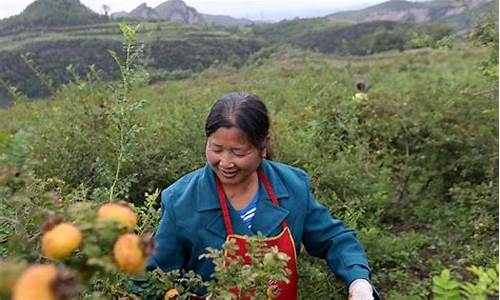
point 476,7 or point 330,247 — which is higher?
point 476,7

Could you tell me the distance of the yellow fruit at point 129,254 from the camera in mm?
832

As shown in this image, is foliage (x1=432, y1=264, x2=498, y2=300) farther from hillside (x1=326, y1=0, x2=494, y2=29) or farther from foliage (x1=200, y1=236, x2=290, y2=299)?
hillside (x1=326, y1=0, x2=494, y2=29)

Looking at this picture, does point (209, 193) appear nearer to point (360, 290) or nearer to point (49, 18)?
point (360, 290)

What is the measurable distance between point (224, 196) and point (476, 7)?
3.28 m

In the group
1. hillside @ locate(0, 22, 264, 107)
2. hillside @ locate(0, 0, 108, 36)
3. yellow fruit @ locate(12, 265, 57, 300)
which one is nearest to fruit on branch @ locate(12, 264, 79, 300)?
yellow fruit @ locate(12, 265, 57, 300)

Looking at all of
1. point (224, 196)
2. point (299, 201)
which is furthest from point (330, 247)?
point (224, 196)

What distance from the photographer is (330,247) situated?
2162 mm

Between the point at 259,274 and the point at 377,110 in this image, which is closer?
the point at 259,274

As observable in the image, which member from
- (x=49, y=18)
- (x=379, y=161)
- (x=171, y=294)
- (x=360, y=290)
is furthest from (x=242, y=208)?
(x=49, y=18)

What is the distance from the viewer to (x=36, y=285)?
0.71m

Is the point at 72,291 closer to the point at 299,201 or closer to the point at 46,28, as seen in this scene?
the point at 299,201

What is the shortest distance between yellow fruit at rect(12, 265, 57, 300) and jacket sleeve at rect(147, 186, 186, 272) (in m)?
1.30

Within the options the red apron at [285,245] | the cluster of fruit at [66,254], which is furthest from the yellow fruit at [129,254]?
the red apron at [285,245]

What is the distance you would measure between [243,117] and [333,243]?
50 cm
